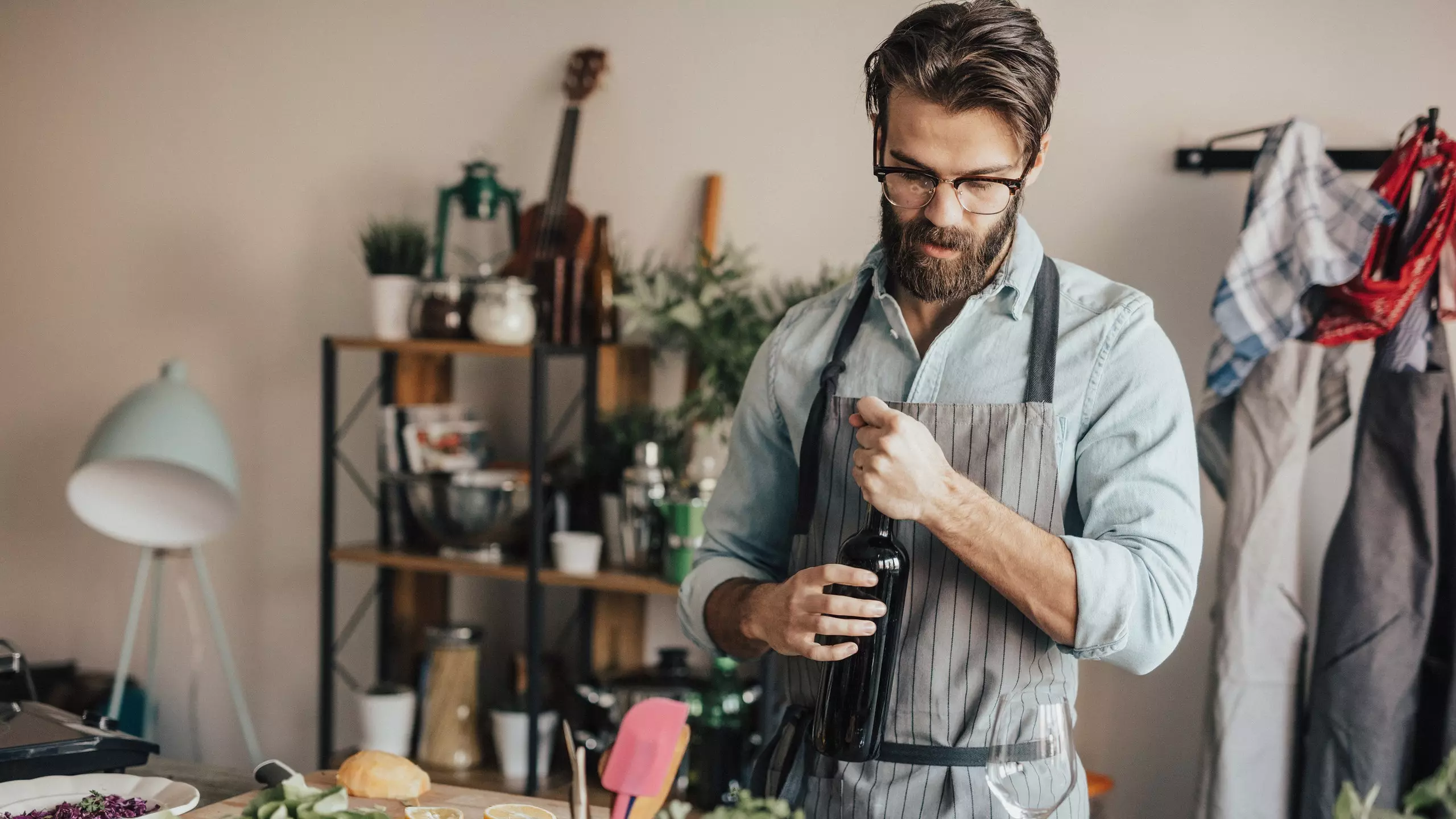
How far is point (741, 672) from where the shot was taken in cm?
289

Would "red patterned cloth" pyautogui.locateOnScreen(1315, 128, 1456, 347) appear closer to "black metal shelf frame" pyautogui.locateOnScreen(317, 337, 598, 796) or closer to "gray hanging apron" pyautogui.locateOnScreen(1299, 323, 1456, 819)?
"gray hanging apron" pyautogui.locateOnScreen(1299, 323, 1456, 819)

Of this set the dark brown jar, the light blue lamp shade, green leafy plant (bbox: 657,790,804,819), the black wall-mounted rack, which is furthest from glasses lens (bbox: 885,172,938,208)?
the light blue lamp shade

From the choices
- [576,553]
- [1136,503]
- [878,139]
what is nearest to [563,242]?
[576,553]

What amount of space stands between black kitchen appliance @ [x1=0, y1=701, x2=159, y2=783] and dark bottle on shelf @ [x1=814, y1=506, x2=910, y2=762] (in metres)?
0.80

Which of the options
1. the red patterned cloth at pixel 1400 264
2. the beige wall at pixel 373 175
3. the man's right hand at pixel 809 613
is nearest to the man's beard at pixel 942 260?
the man's right hand at pixel 809 613

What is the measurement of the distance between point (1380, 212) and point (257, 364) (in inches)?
109

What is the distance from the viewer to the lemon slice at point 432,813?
53.2 inches

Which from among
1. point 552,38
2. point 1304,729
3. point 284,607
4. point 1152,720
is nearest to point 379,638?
point 284,607

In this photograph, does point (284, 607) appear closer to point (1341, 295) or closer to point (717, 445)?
point (717, 445)

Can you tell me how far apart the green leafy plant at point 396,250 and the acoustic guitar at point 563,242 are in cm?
20

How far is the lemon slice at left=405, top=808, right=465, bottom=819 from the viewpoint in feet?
4.43

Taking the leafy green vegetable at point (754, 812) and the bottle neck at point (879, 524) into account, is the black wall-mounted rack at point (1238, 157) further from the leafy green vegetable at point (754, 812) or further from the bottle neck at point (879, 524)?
the leafy green vegetable at point (754, 812)

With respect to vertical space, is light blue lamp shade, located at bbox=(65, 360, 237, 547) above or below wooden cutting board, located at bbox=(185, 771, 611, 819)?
above

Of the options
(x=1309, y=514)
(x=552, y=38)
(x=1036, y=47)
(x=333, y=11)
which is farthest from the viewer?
(x=333, y=11)
